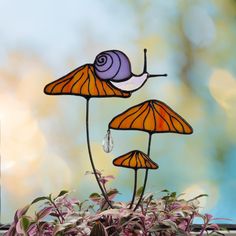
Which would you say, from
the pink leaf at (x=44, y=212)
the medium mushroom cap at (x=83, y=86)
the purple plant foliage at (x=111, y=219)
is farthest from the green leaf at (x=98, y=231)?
the medium mushroom cap at (x=83, y=86)

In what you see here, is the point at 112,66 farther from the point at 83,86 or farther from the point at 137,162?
the point at 137,162

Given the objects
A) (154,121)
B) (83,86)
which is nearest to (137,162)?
(154,121)

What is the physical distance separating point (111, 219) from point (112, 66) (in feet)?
1.07

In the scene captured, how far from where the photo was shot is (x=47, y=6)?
1.36m

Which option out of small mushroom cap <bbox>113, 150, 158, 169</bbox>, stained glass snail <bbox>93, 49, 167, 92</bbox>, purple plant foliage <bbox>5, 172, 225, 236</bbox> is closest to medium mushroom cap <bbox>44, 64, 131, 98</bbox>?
stained glass snail <bbox>93, 49, 167, 92</bbox>

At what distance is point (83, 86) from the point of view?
872 mm

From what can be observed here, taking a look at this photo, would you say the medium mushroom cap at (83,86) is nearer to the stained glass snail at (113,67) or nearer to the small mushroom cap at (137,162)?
the stained glass snail at (113,67)

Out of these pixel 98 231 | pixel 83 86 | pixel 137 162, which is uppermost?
pixel 83 86

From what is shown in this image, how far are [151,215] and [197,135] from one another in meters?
0.49

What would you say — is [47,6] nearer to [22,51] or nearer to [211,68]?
[22,51]

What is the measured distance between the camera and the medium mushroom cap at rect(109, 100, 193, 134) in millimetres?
877

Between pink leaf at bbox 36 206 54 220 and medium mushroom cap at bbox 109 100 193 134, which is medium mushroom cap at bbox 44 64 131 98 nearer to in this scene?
medium mushroom cap at bbox 109 100 193 134

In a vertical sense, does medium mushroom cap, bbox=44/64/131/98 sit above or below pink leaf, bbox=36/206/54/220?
above

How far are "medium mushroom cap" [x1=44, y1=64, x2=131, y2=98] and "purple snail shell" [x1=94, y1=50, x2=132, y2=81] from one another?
15 mm
